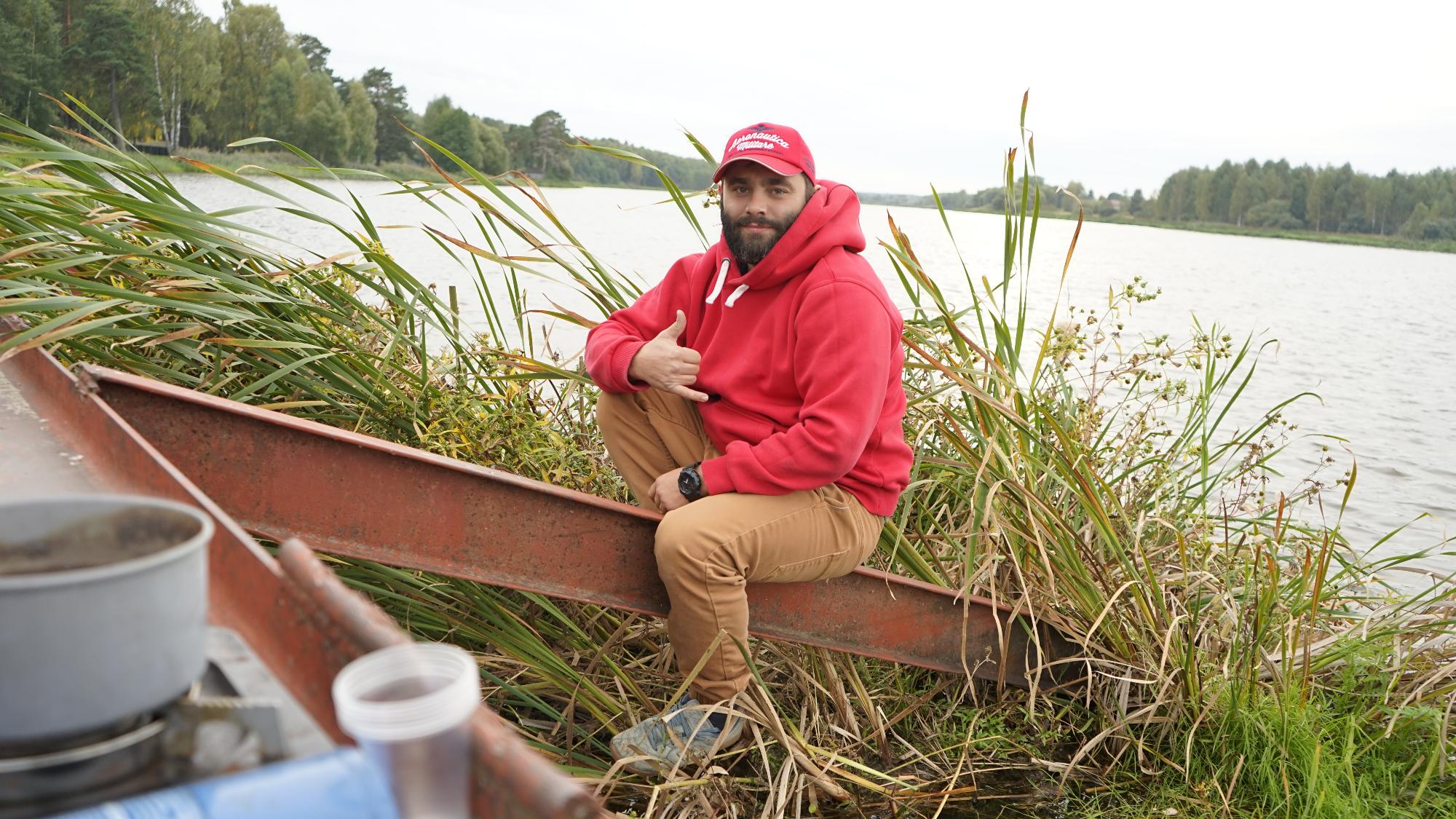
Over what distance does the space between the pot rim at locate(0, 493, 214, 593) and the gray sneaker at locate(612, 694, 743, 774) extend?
6.03ft

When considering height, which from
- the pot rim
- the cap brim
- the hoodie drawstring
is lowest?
the pot rim

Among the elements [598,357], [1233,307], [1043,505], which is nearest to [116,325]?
[598,357]

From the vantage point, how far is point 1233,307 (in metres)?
19.5

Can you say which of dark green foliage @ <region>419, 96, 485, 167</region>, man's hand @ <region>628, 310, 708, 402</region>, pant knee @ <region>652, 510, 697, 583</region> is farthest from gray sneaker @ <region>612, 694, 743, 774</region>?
dark green foliage @ <region>419, 96, 485, 167</region>

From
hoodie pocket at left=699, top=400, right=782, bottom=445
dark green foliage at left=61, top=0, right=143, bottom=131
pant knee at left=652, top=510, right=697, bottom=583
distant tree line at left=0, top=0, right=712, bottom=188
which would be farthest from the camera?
dark green foliage at left=61, top=0, right=143, bottom=131

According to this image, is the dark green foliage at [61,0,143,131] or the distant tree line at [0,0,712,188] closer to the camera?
the distant tree line at [0,0,712,188]

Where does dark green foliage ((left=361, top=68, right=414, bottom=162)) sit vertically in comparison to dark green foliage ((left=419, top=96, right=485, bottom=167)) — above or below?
above

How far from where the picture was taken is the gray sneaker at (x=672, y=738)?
8.92ft

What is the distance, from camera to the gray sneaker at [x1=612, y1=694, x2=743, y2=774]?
2.72 m

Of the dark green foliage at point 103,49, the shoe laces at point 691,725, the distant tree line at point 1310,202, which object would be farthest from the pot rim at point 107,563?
the distant tree line at point 1310,202

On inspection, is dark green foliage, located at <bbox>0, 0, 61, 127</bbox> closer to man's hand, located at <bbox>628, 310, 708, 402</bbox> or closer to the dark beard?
man's hand, located at <bbox>628, 310, 708, 402</bbox>

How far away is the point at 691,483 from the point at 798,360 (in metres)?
0.46

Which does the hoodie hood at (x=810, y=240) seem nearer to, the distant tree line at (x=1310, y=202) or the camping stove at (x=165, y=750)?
the camping stove at (x=165, y=750)

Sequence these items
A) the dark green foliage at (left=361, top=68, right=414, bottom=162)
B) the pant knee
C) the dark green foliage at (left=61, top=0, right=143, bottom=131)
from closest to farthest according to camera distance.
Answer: the pant knee → the dark green foliage at (left=61, top=0, right=143, bottom=131) → the dark green foliage at (left=361, top=68, right=414, bottom=162)
